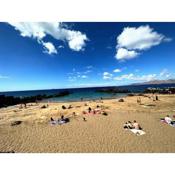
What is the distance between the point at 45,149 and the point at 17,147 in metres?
1.67

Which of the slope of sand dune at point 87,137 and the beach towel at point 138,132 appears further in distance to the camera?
the beach towel at point 138,132

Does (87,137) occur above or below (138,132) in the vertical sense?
below

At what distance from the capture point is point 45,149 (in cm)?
880

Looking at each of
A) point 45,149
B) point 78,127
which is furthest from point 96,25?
point 45,149

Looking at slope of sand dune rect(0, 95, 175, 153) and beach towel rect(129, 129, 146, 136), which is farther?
beach towel rect(129, 129, 146, 136)

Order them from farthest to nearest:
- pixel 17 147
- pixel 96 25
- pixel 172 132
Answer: pixel 96 25, pixel 172 132, pixel 17 147

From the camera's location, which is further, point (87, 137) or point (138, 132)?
point (138, 132)
